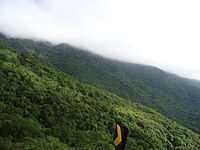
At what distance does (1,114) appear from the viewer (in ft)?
74.8

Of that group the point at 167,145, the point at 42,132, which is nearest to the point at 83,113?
the point at 42,132

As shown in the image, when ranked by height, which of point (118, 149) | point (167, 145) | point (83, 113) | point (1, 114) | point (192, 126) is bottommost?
point (192, 126)

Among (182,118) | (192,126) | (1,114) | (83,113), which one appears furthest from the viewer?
(182,118)

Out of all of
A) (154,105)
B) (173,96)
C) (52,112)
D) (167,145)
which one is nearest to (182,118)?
(154,105)

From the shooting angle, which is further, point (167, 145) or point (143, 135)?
point (167, 145)

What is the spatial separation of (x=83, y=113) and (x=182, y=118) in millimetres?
122702

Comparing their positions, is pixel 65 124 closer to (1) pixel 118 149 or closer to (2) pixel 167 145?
(1) pixel 118 149

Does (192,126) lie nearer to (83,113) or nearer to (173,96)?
(173,96)

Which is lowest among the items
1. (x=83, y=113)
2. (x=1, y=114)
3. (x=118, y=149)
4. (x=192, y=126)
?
(x=192, y=126)

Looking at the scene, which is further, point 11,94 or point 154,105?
point 154,105

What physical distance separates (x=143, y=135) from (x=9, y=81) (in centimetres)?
3441

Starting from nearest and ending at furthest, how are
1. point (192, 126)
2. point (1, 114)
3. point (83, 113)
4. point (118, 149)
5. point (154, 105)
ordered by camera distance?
point (118, 149) → point (1, 114) → point (83, 113) → point (192, 126) → point (154, 105)

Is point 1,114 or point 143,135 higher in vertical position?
point 1,114

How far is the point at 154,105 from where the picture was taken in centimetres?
15238
